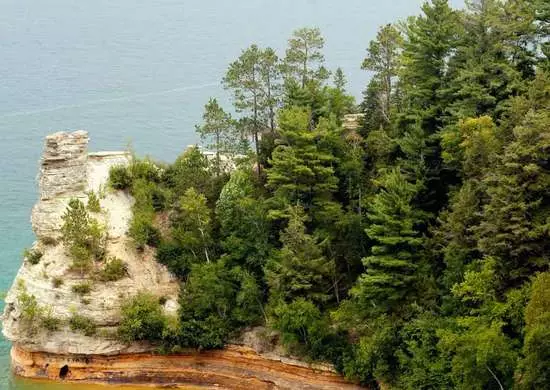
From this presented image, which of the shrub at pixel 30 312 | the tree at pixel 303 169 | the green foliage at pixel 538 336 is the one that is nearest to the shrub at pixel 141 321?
the shrub at pixel 30 312

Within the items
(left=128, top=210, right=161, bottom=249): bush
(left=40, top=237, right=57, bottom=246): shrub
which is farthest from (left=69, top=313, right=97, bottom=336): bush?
(left=128, top=210, right=161, bottom=249): bush

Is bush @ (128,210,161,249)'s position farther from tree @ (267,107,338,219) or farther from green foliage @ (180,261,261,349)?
tree @ (267,107,338,219)

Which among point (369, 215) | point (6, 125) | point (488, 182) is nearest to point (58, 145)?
point (369, 215)

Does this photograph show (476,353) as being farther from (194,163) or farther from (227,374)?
(194,163)

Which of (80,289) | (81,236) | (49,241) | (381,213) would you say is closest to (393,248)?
(381,213)

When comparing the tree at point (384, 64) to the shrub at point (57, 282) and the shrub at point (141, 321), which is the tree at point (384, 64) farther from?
the shrub at point (57, 282)
